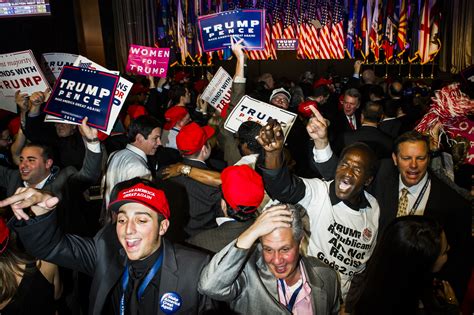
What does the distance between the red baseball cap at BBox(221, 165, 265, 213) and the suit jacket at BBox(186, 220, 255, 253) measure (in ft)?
0.57

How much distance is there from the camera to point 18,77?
561cm

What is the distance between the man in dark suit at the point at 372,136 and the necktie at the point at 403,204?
1578 millimetres

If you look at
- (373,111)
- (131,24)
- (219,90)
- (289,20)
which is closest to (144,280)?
(373,111)

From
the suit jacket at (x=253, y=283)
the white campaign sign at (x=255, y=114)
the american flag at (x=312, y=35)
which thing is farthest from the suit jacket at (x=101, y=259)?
the american flag at (x=312, y=35)

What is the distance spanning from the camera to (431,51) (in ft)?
56.7

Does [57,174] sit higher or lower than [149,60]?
lower

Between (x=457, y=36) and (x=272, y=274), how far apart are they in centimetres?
1639

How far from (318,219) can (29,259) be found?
6.27ft

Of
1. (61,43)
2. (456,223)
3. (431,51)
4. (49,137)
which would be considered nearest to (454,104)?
(456,223)

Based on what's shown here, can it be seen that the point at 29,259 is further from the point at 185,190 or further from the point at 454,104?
the point at 454,104

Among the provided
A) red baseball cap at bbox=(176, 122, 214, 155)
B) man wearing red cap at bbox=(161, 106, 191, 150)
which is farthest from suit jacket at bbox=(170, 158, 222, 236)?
man wearing red cap at bbox=(161, 106, 191, 150)

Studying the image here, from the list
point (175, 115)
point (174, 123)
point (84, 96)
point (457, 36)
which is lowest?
point (174, 123)

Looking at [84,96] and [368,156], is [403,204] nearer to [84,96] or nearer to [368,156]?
[368,156]

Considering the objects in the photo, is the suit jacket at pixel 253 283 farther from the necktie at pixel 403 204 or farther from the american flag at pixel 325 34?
the american flag at pixel 325 34
